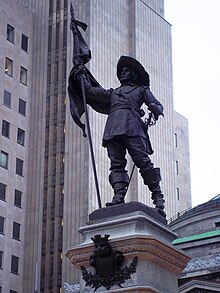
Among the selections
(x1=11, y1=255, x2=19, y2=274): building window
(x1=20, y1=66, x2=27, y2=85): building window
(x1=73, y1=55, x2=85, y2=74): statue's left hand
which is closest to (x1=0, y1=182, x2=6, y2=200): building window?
(x1=11, y1=255, x2=19, y2=274): building window

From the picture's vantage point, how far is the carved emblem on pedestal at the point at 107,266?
11.5 meters

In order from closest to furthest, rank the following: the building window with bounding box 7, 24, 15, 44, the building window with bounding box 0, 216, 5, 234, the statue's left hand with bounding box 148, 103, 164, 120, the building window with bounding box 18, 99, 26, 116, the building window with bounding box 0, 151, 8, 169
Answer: the statue's left hand with bounding box 148, 103, 164, 120
the building window with bounding box 0, 216, 5, 234
the building window with bounding box 0, 151, 8, 169
the building window with bounding box 7, 24, 15, 44
the building window with bounding box 18, 99, 26, 116

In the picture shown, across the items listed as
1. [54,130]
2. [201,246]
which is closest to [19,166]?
[54,130]

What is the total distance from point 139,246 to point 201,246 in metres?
56.5

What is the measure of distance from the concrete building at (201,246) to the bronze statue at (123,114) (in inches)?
1624

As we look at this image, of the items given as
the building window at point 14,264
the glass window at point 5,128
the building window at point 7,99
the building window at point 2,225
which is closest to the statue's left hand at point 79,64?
the building window at point 2,225

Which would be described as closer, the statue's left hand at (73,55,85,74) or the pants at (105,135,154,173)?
the pants at (105,135,154,173)

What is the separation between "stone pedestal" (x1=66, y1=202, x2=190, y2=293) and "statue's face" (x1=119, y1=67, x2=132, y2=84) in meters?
2.50

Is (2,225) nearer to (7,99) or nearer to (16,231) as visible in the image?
(16,231)

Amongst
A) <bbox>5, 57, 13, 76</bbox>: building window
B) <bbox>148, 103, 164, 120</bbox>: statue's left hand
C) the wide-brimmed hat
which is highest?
<bbox>5, 57, 13, 76</bbox>: building window

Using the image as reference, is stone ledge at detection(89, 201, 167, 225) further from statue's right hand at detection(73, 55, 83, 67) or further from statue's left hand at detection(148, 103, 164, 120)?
statue's right hand at detection(73, 55, 83, 67)

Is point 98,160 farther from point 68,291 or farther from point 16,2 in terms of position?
point 16,2

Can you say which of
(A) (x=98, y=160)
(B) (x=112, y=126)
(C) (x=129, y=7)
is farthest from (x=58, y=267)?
(B) (x=112, y=126)

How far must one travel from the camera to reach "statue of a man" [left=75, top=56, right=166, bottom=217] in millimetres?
12734
